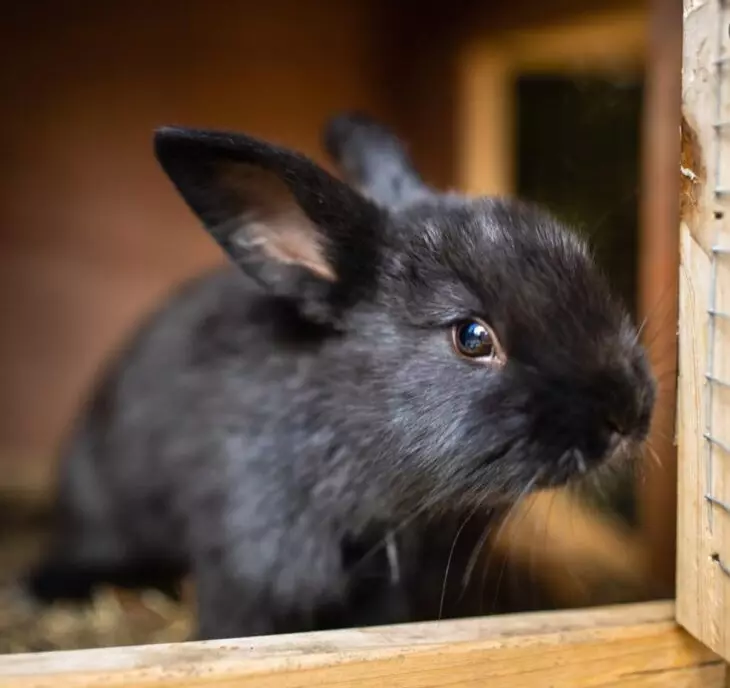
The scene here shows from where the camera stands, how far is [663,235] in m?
1.65

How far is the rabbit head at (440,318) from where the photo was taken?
3.60ft

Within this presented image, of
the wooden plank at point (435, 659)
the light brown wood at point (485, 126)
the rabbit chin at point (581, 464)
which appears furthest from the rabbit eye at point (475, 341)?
the light brown wood at point (485, 126)

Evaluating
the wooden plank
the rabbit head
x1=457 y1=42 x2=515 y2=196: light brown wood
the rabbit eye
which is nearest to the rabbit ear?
the rabbit head

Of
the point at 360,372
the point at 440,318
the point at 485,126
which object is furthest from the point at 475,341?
the point at 485,126

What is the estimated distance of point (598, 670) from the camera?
3.45 ft

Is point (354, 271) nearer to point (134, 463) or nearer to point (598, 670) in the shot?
point (598, 670)

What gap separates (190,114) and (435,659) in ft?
5.56

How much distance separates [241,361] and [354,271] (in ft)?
1.16

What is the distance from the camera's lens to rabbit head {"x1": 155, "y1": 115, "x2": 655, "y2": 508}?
1.10 meters

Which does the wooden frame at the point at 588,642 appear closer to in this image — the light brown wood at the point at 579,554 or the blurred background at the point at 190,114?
the light brown wood at the point at 579,554

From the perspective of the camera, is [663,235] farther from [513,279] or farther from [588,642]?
[588,642]

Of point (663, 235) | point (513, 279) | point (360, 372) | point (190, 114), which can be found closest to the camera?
point (513, 279)

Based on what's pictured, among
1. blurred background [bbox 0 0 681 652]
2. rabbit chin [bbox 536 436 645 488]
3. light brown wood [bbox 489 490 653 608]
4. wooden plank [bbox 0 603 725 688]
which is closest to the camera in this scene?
wooden plank [bbox 0 603 725 688]

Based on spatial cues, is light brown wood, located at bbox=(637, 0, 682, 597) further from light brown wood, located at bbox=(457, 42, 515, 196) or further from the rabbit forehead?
light brown wood, located at bbox=(457, 42, 515, 196)
